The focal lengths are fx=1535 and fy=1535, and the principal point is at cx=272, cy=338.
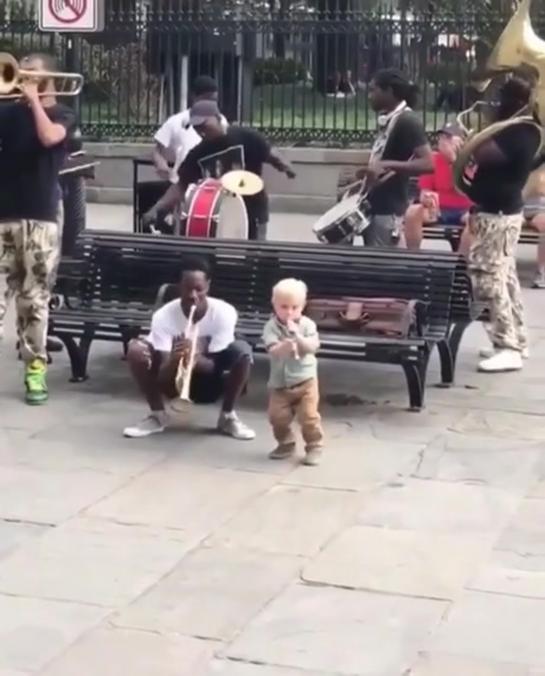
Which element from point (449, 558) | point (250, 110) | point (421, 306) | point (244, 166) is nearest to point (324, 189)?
point (250, 110)

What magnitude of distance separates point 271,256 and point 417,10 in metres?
8.25

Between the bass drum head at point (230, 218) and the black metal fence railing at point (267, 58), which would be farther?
the black metal fence railing at point (267, 58)

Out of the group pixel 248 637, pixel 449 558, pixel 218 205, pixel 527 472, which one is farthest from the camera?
pixel 218 205

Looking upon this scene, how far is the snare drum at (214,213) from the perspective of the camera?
32.8 ft

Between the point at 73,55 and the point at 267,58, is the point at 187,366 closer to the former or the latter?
the point at 73,55

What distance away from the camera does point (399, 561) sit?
5.90 meters

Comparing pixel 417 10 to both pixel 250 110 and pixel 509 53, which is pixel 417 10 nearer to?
pixel 250 110

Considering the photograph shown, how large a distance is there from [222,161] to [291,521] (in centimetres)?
463

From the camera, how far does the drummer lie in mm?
10539

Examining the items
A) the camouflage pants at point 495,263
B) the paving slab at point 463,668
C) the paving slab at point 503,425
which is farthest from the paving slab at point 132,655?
the camouflage pants at point 495,263

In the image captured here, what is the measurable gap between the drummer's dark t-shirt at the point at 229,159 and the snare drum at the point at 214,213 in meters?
0.40

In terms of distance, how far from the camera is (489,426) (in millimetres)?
8047

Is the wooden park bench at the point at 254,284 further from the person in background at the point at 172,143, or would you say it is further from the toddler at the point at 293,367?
the person in background at the point at 172,143

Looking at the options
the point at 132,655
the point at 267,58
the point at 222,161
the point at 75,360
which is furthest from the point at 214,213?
the point at 267,58
